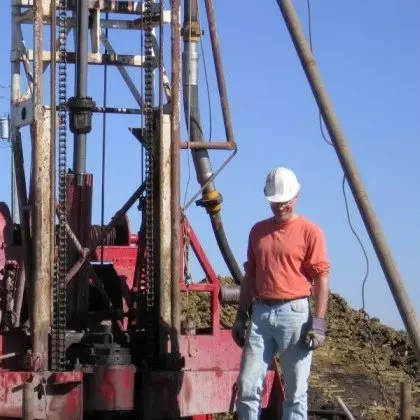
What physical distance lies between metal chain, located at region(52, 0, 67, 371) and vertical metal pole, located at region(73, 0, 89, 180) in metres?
0.13

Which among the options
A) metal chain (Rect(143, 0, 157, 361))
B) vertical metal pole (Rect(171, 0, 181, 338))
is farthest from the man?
metal chain (Rect(143, 0, 157, 361))

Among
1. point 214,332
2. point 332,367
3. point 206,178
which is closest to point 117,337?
point 214,332

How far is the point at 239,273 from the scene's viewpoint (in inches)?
448

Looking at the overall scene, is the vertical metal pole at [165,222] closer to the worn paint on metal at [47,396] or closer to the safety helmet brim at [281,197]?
the worn paint on metal at [47,396]

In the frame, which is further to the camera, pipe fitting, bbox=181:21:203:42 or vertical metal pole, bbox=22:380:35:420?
pipe fitting, bbox=181:21:203:42

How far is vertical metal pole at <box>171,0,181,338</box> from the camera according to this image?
1041 centimetres

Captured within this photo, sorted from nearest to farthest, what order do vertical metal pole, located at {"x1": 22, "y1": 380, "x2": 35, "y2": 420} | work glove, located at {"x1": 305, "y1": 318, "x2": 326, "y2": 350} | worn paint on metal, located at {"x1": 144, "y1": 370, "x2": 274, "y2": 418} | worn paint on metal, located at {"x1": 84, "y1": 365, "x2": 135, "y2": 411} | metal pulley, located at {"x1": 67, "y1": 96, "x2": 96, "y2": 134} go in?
work glove, located at {"x1": 305, "y1": 318, "x2": 326, "y2": 350}
vertical metal pole, located at {"x1": 22, "y1": 380, "x2": 35, "y2": 420}
worn paint on metal, located at {"x1": 84, "y1": 365, "x2": 135, "y2": 411}
worn paint on metal, located at {"x1": 144, "y1": 370, "x2": 274, "y2": 418}
metal pulley, located at {"x1": 67, "y1": 96, "x2": 96, "y2": 134}

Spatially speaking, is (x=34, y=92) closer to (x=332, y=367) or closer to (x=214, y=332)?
(x=214, y=332)

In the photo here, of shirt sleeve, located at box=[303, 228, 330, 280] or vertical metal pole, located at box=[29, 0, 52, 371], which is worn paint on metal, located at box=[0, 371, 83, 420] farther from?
shirt sleeve, located at box=[303, 228, 330, 280]

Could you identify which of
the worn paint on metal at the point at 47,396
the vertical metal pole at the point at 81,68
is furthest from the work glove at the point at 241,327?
the vertical metal pole at the point at 81,68

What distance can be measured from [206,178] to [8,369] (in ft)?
7.64

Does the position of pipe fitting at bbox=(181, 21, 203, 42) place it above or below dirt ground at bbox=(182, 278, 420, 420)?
above

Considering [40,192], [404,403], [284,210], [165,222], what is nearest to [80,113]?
[40,192]

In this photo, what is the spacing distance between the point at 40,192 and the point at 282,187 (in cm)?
204
